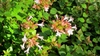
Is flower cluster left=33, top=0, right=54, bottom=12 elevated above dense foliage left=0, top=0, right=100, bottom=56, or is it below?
above

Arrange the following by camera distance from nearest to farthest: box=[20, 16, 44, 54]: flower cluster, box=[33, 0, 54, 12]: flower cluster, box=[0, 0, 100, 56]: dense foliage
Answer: box=[20, 16, 44, 54]: flower cluster → box=[0, 0, 100, 56]: dense foliage → box=[33, 0, 54, 12]: flower cluster

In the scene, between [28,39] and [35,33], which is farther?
[35,33]

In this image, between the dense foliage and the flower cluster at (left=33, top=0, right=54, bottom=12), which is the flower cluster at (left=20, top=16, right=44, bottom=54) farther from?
the flower cluster at (left=33, top=0, right=54, bottom=12)

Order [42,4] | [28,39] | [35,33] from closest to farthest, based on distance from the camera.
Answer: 1. [28,39]
2. [35,33]
3. [42,4]

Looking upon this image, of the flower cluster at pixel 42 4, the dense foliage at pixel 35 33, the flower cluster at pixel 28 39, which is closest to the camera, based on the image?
the flower cluster at pixel 28 39

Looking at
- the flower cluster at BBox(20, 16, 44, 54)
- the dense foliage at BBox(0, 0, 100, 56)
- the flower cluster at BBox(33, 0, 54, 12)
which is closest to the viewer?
the flower cluster at BBox(20, 16, 44, 54)

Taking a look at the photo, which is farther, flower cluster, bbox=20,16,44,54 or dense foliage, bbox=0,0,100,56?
dense foliage, bbox=0,0,100,56

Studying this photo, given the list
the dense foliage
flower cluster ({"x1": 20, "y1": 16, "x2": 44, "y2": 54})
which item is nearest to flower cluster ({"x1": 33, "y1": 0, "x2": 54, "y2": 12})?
the dense foliage

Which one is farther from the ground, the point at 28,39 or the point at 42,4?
the point at 42,4

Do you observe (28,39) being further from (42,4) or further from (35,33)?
(42,4)

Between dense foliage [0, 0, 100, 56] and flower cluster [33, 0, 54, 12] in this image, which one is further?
flower cluster [33, 0, 54, 12]

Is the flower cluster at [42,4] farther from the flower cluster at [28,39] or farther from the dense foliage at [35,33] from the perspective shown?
the flower cluster at [28,39]

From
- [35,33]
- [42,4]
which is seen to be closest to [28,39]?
[35,33]

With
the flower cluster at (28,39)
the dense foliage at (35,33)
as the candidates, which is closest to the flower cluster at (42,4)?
the dense foliage at (35,33)
